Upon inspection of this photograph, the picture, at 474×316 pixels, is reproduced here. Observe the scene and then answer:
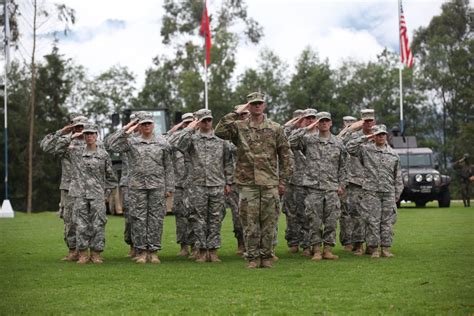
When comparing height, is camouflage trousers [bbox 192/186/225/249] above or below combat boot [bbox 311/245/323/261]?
above

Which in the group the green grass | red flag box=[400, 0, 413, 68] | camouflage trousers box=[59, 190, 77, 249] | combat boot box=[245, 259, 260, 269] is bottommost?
the green grass

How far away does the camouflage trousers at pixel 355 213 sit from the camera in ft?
45.9

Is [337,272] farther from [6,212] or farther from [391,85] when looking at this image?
[391,85]

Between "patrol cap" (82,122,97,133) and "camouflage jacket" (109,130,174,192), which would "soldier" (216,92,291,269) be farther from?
"patrol cap" (82,122,97,133)

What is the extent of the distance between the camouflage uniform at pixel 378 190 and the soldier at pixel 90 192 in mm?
3488

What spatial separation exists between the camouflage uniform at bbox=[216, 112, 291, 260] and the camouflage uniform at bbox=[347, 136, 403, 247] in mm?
1890

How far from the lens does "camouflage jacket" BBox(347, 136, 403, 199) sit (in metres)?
13.3

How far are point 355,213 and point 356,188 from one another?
14.6 inches

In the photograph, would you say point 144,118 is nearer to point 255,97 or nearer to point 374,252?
point 255,97

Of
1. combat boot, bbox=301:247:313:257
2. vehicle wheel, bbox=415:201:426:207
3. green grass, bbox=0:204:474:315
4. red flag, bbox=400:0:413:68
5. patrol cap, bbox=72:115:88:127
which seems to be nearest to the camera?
green grass, bbox=0:204:474:315

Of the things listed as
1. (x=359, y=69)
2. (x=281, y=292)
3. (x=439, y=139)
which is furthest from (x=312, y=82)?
(x=281, y=292)

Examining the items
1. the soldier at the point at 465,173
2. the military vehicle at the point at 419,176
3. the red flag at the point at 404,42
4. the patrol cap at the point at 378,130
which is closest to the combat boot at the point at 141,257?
the patrol cap at the point at 378,130

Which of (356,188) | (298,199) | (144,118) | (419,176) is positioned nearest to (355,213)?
(356,188)

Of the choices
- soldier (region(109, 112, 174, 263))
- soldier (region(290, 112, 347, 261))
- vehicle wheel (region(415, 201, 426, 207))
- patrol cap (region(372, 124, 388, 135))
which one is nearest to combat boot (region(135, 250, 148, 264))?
soldier (region(109, 112, 174, 263))
